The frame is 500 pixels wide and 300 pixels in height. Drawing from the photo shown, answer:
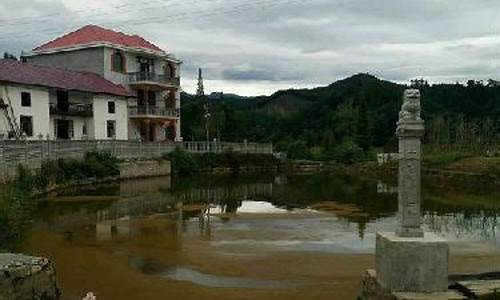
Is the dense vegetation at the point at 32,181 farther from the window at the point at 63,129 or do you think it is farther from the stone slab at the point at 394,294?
the stone slab at the point at 394,294

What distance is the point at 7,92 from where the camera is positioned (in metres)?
→ 44.8

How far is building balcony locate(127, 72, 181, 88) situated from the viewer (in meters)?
61.8

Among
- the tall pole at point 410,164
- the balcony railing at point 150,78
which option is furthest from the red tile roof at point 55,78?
the tall pole at point 410,164

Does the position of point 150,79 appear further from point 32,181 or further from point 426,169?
point 32,181

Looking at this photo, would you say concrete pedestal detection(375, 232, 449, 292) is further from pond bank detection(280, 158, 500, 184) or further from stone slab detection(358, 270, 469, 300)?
pond bank detection(280, 158, 500, 184)

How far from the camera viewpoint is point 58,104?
51.4 m

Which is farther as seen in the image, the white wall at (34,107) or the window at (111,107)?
the window at (111,107)

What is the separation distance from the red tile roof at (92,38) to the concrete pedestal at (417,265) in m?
54.4

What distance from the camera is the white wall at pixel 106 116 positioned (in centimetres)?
5506

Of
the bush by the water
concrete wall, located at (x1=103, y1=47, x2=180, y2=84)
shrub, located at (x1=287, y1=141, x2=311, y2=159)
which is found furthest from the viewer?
shrub, located at (x1=287, y1=141, x2=311, y2=159)

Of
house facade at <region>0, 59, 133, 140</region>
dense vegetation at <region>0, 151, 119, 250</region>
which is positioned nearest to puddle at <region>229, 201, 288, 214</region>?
dense vegetation at <region>0, 151, 119, 250</region>

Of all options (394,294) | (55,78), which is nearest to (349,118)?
(55,78)

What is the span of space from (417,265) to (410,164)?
1701 millimetres

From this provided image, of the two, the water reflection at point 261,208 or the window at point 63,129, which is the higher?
the window at point 63,129
